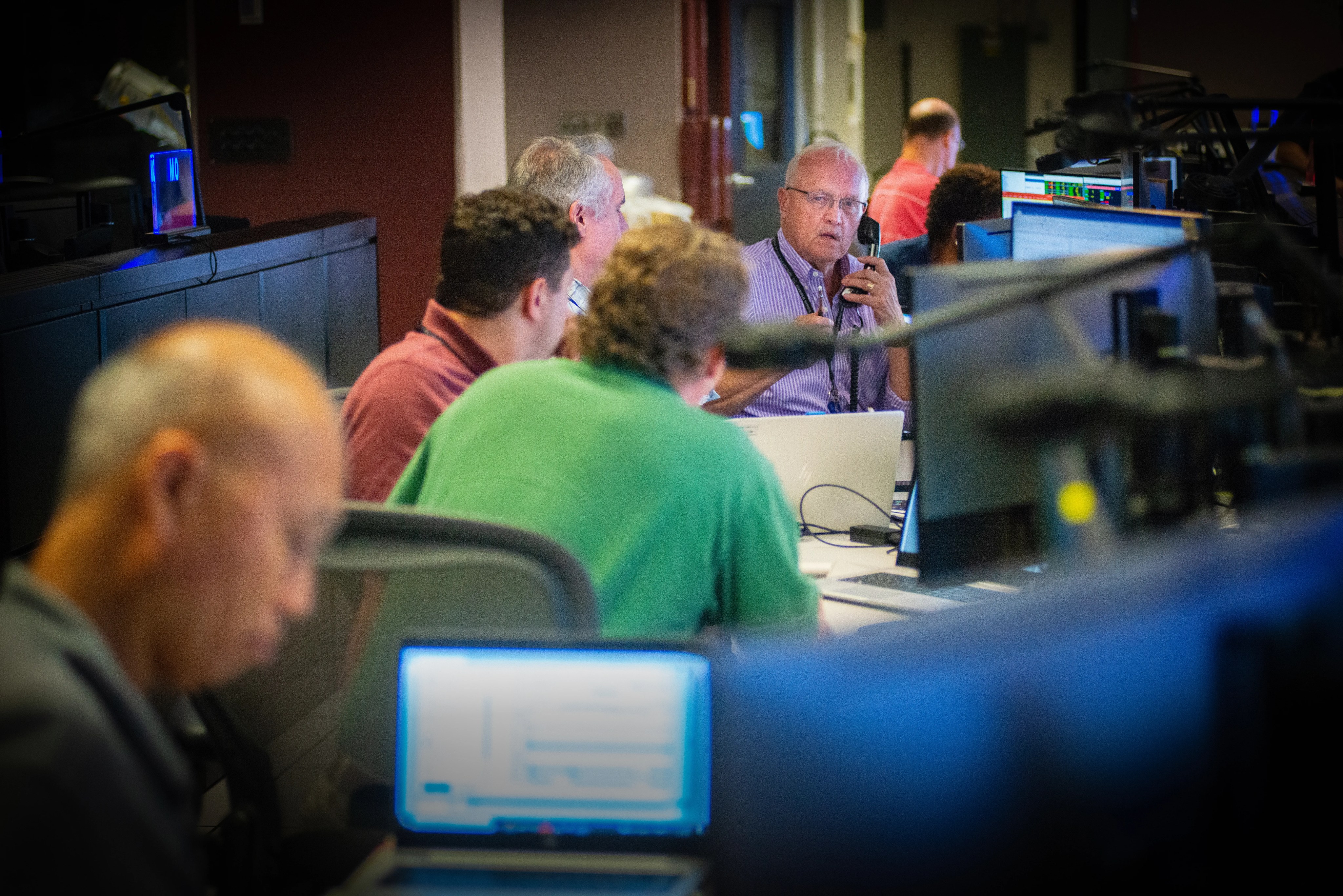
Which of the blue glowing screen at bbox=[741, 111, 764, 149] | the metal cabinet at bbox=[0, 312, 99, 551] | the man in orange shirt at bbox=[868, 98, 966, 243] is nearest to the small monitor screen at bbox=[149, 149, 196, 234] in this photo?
the metal cabinet at bbox=[0, 312, 99, 551]

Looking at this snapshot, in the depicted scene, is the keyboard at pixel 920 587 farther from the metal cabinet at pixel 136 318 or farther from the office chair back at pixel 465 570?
the metal cabinet at pixel 136 318

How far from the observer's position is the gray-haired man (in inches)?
129

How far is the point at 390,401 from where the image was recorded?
87.7 inches

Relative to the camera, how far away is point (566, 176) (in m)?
3.28

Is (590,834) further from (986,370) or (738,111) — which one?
(738,111)

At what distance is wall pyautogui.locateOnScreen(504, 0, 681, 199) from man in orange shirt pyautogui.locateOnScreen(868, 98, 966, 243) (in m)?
1.22

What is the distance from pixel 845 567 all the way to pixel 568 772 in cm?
141

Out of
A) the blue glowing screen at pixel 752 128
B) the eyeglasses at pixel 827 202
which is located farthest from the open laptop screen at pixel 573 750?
the blue glowing screen at pixel 752 128

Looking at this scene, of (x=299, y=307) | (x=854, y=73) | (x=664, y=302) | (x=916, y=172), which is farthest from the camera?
(x=854, y=73)

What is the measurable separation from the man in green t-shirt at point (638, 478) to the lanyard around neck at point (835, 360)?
1.56 m

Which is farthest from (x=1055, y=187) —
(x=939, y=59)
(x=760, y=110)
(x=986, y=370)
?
(x=939, y=59)

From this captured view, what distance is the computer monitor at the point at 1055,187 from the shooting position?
355 cm

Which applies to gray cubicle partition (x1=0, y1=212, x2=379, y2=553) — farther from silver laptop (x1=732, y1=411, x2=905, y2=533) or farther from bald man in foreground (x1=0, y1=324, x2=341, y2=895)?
bald man in foreground (x1=0, y1=324, x2=341, y2=895)

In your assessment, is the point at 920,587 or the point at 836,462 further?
the point at 836,462
